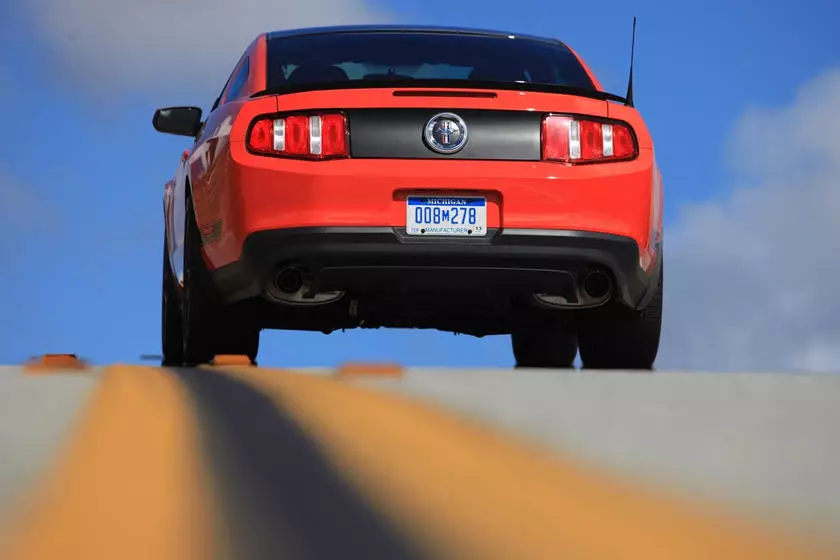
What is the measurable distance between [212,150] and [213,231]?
43 cm

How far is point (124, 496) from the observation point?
9.26 ft

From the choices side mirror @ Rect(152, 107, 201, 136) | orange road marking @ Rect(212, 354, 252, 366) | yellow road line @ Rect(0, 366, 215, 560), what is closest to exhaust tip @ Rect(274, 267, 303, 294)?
orange road marking @ Rect(212, 354, 252, 366)

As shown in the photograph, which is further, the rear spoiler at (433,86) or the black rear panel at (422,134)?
the rear spoiler at (433,86)

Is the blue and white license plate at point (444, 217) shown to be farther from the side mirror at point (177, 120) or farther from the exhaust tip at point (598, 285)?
the side mirror at point (177, 120)

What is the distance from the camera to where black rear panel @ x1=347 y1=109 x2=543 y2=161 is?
256 inches

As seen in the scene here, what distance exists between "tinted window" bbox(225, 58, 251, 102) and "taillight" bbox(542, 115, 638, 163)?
168cm

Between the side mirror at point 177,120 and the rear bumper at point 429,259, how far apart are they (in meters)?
1.61

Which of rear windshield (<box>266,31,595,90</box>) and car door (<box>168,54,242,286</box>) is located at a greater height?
rear windshield (<box>266,31,595,90</box>)

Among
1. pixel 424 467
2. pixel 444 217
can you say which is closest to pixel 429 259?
pixel 444 217

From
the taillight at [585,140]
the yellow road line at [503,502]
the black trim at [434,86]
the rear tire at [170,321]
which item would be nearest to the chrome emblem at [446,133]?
the black trim at [434,86]

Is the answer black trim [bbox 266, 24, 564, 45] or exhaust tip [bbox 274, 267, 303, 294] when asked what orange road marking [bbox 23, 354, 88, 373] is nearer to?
exhaust tip [bbox 274, 267, 303, 294]

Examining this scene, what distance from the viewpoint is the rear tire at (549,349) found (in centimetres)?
1049

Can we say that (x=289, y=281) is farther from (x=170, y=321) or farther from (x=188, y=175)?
(x=170, y=321)

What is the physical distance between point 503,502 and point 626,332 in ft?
15.4
